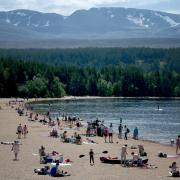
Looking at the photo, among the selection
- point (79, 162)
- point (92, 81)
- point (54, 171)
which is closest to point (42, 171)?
point (54, 171)

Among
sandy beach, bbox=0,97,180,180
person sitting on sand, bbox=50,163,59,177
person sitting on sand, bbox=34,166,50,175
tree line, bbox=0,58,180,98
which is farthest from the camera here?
tree line, bbox=0,58,180,98

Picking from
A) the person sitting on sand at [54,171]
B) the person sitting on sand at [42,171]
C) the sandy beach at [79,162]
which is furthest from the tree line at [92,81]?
the person sitting on sand at [54,171]

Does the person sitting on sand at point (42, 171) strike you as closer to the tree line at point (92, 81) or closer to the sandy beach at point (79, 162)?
the sandy beach at point (79, 162)

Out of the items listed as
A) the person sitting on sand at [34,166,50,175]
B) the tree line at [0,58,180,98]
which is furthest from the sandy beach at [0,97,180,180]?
the tree line at [0,58,180,98]

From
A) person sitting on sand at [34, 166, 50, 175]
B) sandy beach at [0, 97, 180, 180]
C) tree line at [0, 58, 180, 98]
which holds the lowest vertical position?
sandy beach at [0, 97, 180, 180]

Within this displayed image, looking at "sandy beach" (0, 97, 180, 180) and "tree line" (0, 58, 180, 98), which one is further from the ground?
"tree line" (0, 58, 180, 98)

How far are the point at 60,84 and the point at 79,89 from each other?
1429 cm

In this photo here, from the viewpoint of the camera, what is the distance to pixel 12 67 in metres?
170

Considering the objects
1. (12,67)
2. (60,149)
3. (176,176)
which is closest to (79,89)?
(12,67)

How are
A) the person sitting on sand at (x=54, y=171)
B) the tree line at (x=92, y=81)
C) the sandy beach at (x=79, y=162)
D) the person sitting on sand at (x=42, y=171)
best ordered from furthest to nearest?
the tree line at (x=92, y=81), the person sitting on sand at (x=42, y=171), the sandy beach at (x=79, y=162), the person sitting on sand at (x=54, y=171)

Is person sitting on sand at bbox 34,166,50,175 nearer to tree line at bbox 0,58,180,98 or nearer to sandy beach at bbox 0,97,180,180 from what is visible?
sandy beach at bbox 0,97,180,180

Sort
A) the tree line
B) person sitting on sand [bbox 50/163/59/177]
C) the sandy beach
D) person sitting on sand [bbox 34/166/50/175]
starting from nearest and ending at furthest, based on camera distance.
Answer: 1. person sitting on sand [bbox 50/163/59/177]
2. the sandy beach
3. person sitting on sand [bbox 34/166/50/175]
4. the tree line

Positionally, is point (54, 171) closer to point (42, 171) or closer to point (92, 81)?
point (42, 171)

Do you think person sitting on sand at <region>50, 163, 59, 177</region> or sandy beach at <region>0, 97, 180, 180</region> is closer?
person sitting on sand at <region>50, 163, 59, 177</region>
